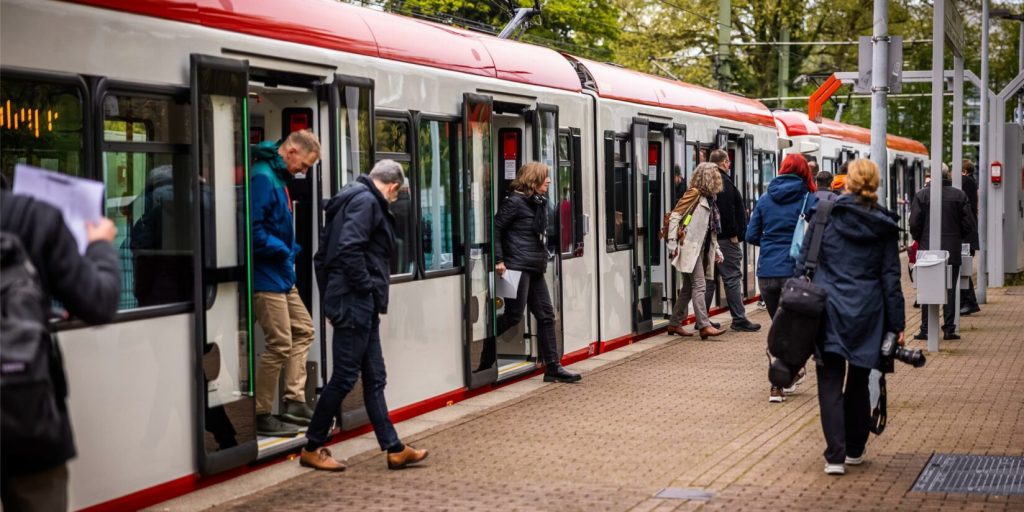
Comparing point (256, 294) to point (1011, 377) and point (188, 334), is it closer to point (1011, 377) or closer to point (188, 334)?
point (188, 334)

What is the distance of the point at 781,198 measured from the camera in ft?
36.0

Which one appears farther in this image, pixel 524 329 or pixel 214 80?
pixel 524 329

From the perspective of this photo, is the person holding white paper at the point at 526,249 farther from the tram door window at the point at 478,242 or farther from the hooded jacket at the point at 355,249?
the hooded jacket at the point at 355,249

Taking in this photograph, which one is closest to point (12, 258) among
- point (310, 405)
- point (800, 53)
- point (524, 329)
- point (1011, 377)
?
Result: point (310, 405)

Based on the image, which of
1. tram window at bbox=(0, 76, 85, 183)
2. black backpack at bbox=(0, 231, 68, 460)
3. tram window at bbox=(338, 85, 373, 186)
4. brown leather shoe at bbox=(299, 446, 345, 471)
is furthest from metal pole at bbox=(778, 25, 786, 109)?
black backpack at bbox=(0, 231, 68, 460)

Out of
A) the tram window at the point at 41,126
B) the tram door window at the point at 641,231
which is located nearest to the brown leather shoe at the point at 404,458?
the tram window at the point at 41,126

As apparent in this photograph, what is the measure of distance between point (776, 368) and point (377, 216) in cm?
237

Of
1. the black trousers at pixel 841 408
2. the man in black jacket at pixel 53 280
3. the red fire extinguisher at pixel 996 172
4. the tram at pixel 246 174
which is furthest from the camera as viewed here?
the red fire extinguisher at pixel 996 172

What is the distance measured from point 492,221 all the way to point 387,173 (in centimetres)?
365

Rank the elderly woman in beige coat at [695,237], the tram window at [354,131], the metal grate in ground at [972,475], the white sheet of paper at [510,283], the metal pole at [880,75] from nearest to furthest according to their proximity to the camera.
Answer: the metal grate in ground at [972,475]
the tram window at [354,131]
the metal pole at [880,75]
the white sheet of paper at [510,283]
the elderly woman in beige coat at [695,237]

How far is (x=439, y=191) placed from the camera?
35.2ft

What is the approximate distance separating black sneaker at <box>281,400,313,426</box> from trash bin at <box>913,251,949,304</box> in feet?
21.5

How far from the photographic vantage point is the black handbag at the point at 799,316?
26.3 feet

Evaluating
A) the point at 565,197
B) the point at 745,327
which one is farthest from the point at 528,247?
the point at 745,327
